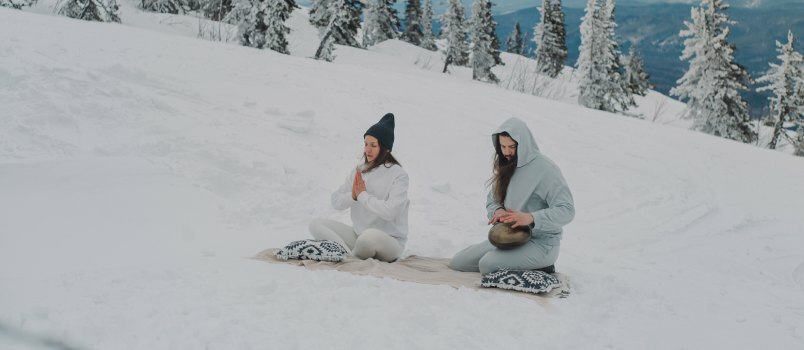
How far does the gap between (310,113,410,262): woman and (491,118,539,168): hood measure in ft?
3.08

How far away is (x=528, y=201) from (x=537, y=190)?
0.43 ft

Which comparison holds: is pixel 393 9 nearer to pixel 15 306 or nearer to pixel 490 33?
pixel 490 33

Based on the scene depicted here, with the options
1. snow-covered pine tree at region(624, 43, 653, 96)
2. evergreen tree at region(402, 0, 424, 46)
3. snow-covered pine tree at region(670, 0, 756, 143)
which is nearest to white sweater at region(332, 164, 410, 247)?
snow-covered pine tree at region(670, 0, 756, 143)

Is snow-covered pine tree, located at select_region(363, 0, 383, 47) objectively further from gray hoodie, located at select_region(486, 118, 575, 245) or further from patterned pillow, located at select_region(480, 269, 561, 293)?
patterned pillow, located at select_region(480, 269, 561, 293)

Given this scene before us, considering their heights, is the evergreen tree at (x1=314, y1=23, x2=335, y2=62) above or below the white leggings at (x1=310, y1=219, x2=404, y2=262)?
above

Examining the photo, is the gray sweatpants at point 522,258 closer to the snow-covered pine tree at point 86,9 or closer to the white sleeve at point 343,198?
the white sleeve at point 343,198

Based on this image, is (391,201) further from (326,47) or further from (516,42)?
(516,42)

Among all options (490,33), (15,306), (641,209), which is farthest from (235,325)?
(490,33)

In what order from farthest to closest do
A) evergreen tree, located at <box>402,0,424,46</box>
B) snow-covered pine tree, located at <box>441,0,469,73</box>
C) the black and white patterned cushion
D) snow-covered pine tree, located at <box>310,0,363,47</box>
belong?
1. evergreen tree, located at <box>402,0,424,46</box>
2. snow-covered pine tree, located at <box>441,0,469,73</box>
3. snow-covered pine tree, located at <box>310,0,363,47</box>
4. the black and white patterned cushion

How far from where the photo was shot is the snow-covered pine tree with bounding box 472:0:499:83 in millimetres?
Answer: 38188

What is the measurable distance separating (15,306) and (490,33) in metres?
41.6

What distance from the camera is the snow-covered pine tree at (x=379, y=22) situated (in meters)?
45.4

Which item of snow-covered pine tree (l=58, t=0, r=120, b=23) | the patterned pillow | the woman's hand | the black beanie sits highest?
snow-covered pine tree (l=58, t=0, r=120, b=23)

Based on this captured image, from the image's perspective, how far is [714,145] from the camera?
11.9 meters
